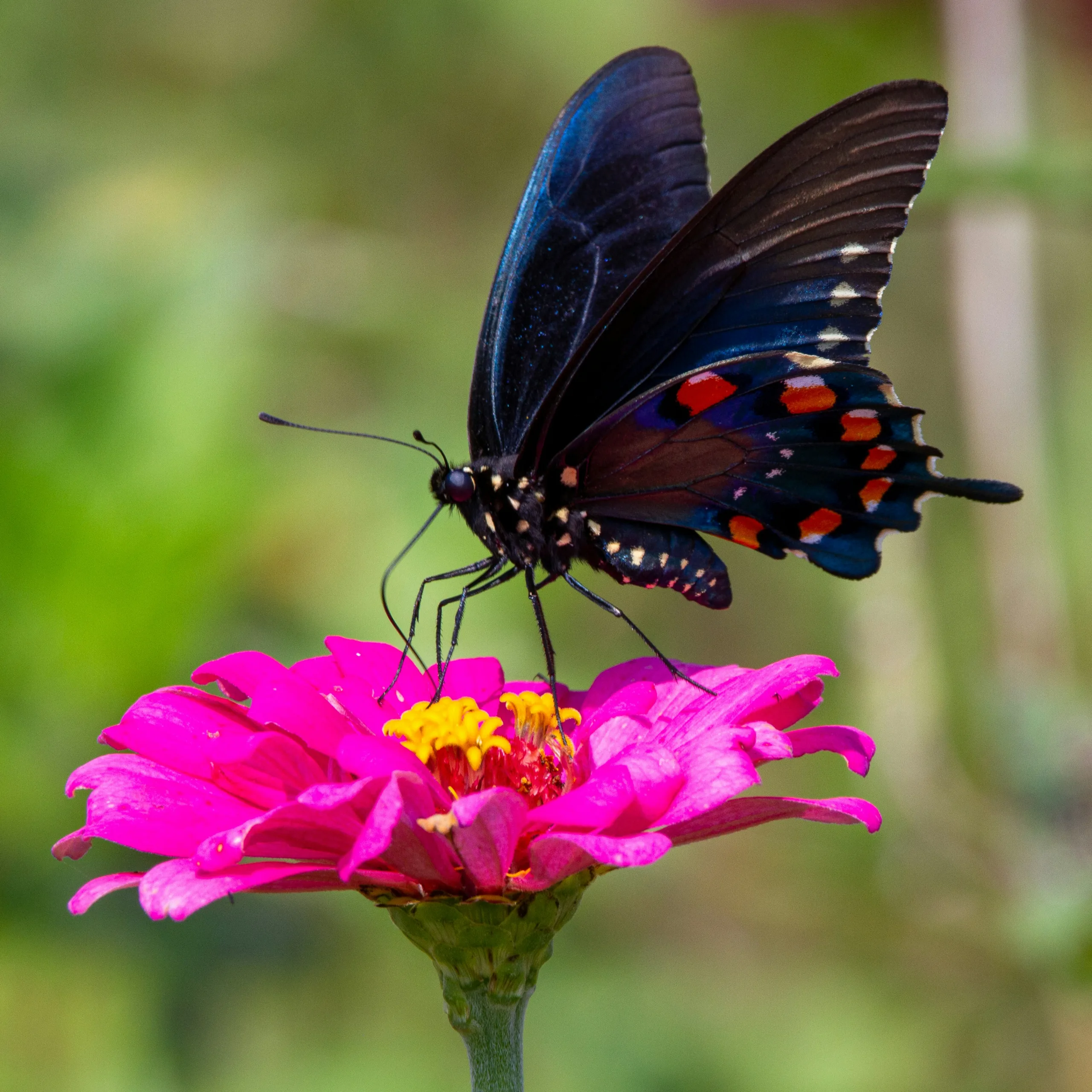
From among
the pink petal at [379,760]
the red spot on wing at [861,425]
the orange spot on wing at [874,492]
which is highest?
the red spot on wing at [861,425]

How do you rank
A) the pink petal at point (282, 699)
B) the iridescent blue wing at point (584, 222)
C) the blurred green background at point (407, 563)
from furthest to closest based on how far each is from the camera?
the blurred green background at point (407, 563), the iridescent blue wing at point (584, 222), the pink petal at point (282, 699)

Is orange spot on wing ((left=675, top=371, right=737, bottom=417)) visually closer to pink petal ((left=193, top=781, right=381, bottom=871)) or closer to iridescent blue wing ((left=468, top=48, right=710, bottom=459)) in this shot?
iridescent blue wing ((left=468, top=48, right=710, bottom=459))

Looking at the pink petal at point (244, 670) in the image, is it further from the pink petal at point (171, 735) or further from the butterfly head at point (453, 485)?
the butterfly head at point (453, 485)

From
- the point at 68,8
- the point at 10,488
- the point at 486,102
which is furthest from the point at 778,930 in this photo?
the point at 68,8

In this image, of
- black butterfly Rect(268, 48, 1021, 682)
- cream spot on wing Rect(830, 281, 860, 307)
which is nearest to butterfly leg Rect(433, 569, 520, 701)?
black butterfly Rect(268, 48, 1021, 682)

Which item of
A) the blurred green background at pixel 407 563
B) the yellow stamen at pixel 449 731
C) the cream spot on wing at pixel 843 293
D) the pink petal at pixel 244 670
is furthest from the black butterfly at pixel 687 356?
the blurred green background at pixel 407 563

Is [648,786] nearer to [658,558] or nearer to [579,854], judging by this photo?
[579,854]

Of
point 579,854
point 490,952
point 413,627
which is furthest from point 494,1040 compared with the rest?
point 413,627
